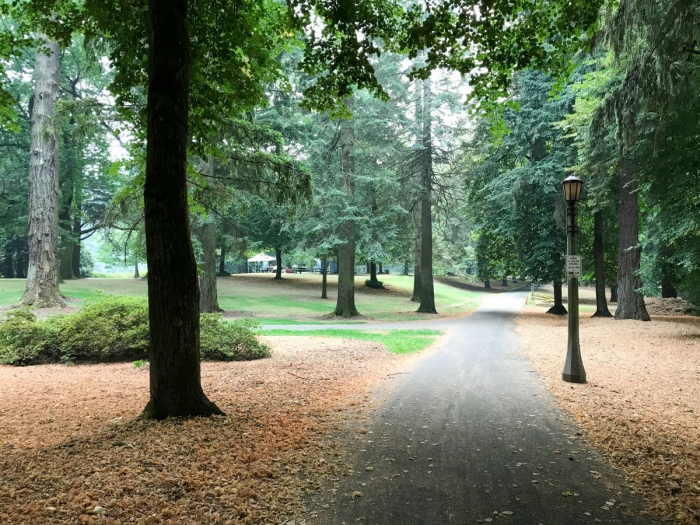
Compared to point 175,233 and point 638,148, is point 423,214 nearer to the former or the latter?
point 638,148

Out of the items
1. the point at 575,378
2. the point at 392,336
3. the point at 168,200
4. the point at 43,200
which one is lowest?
the point at 392,336

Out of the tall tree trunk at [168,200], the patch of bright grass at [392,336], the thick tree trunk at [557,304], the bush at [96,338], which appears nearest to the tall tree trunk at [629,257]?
the thick tree trunk at [557,304]

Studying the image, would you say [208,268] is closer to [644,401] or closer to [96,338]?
[96,338]

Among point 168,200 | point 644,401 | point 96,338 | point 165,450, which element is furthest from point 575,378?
point 96,338

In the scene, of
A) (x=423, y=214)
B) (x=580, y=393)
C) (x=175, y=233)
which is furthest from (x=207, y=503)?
(x=423, y=214)

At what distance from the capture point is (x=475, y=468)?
408 cm

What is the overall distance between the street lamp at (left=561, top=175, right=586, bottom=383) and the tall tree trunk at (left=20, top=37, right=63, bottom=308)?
17.2 meters

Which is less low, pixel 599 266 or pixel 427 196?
pixel 427 196

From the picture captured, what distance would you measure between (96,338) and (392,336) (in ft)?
25.9

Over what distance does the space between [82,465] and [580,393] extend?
6436 mm

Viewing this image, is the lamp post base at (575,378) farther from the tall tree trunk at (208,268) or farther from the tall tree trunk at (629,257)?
the tall tree trunk at (208,268)

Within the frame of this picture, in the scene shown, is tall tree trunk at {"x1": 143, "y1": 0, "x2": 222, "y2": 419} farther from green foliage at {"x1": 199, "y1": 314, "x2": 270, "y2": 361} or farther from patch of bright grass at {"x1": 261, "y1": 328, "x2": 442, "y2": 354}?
patch of bright grass at {"x1": 261, "y1": 328, "x2": 442, "y2": 354}

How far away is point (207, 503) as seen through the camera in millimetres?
3285

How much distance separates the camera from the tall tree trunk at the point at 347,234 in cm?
2038
